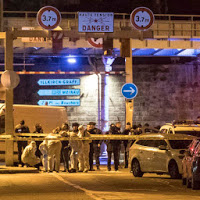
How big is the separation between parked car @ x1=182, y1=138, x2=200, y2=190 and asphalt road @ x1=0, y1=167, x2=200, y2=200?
25cm

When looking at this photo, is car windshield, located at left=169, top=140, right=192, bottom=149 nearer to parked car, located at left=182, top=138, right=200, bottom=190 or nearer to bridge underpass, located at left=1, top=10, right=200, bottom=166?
parked car, located at left=182, top=138, right=200, bottom=190

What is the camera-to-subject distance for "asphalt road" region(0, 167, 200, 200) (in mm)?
14398

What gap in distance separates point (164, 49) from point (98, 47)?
412cm

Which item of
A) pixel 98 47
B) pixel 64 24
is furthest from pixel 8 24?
pixel 98 47

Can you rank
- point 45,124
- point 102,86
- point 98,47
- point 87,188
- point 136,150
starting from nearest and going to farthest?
point 87,188
point 136,150
point 45,124
point 98,47
point 102,86

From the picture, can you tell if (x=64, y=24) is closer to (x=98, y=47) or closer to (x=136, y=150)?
(x=98, y=47)

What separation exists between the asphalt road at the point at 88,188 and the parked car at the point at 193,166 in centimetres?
25

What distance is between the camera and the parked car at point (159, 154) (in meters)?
20.5

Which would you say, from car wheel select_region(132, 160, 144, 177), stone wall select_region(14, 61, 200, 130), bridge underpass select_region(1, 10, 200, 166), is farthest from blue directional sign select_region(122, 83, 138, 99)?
car wheel select_region(132, 160, 144, 177)

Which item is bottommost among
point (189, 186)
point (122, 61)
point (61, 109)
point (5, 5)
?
point (189, 186)

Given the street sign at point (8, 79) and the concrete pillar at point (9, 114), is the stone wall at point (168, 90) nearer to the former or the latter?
the concrete pillar at point (9, 114)

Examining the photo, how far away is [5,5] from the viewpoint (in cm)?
4150

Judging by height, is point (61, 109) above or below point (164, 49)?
below

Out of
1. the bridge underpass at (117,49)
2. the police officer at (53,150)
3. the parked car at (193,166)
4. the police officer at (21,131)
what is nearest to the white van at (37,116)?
the police officer at (21,131)
